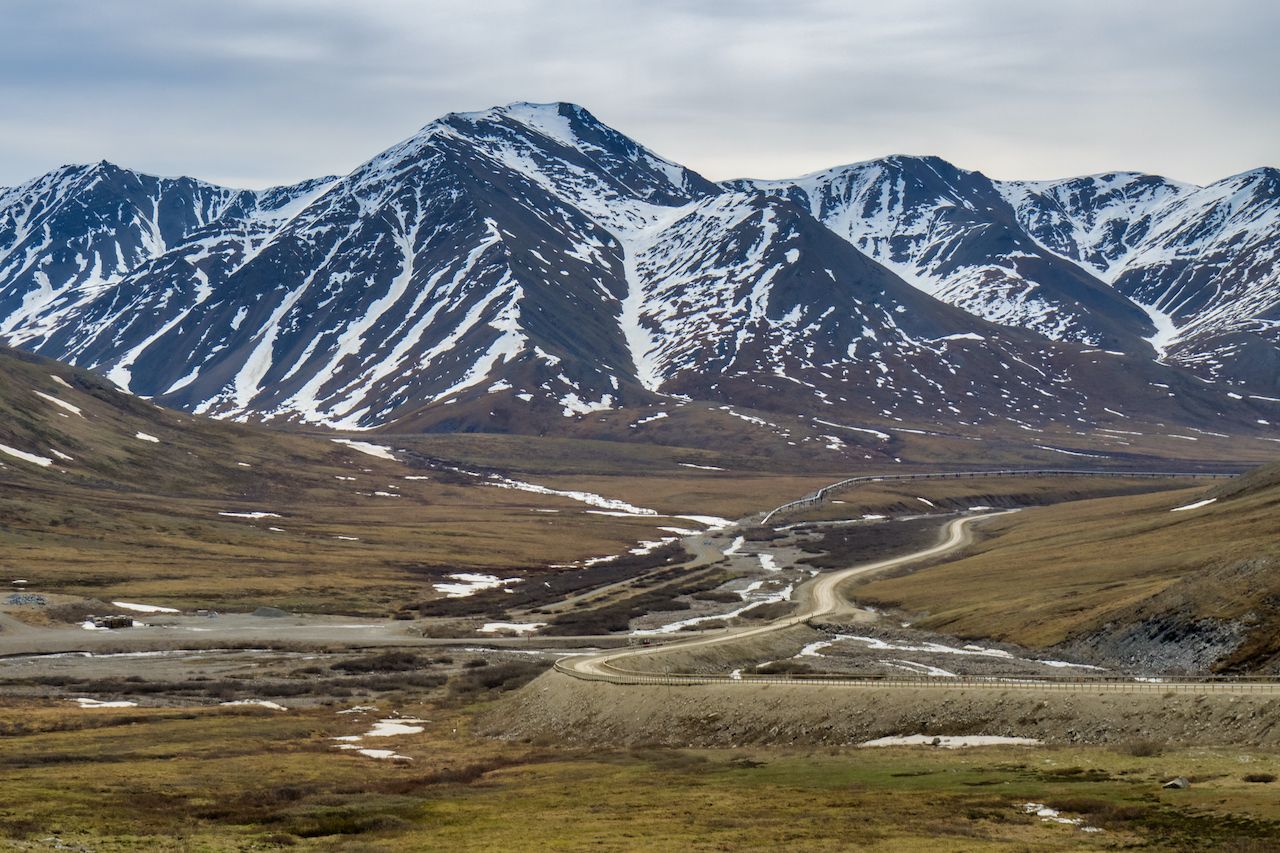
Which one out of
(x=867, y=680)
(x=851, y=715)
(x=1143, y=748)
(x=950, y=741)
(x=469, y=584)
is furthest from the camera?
(x=469, y=584)

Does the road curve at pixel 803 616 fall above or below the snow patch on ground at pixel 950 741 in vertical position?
below

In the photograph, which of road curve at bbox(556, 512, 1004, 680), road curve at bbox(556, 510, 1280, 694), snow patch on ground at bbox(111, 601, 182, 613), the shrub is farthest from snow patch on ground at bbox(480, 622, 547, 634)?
the shrub

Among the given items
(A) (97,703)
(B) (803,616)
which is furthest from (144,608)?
(B) (803,616)

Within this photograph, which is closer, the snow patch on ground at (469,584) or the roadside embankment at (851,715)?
the roadside embankment at (851,715)

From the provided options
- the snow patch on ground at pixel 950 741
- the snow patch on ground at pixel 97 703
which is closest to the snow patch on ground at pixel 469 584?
the snow patch on ground at pixel 97 703

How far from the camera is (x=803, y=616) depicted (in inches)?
4771

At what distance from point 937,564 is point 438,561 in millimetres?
62348

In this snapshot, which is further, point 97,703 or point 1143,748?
point 97,703

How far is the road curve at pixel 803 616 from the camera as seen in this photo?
89062 mm

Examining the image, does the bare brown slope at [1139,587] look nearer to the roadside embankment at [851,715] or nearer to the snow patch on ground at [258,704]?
the roadside embankment at [851,715]

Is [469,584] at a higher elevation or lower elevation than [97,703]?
lower

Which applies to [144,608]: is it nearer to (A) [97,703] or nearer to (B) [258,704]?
(A) [97,703]

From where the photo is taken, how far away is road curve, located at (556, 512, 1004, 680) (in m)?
89.1

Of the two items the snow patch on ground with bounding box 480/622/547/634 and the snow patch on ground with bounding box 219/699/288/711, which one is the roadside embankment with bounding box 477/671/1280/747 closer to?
the snow patch on ground with bounding box 219/699/288/711
